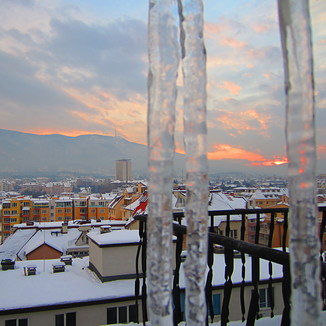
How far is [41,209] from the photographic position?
38312mm

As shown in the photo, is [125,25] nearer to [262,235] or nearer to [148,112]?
[148,112]

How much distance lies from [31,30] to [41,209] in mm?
35715

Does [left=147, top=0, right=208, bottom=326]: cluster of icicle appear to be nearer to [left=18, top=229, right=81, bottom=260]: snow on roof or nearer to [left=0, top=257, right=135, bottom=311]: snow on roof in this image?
[left=0, top=257, right=135, bottom=311]: snow on roof

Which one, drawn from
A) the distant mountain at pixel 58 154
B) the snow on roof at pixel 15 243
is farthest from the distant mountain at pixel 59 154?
the snow on roof at pixel 15 243

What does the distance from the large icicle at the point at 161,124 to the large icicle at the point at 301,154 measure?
26 centimetres

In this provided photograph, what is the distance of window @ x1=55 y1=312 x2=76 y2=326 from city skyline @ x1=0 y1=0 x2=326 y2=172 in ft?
11.8

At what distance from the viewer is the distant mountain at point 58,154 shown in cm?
8588

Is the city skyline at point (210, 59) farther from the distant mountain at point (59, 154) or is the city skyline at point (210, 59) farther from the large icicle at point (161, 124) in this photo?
the distant mountain at point (59, 154)

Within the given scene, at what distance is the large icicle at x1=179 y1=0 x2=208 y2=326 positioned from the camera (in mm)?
728

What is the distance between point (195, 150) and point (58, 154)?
111138 mm

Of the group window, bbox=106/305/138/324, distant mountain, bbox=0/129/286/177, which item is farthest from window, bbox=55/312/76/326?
distant mountain, bbox=0/129/286/177

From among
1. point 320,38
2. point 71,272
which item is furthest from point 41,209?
point 320,38

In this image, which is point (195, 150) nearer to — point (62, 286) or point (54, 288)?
point (54, 288)

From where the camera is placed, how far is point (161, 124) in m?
0.73
